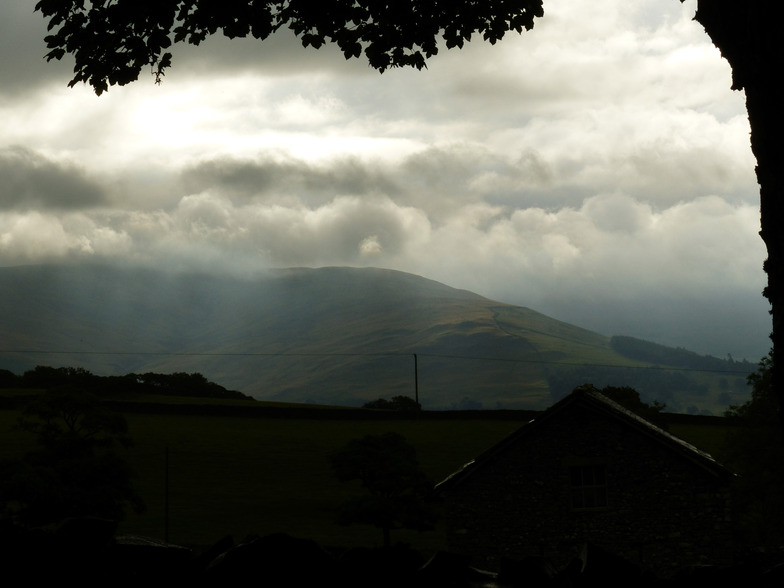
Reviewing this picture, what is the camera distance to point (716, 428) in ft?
291

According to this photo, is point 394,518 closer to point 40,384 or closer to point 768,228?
point 768,228

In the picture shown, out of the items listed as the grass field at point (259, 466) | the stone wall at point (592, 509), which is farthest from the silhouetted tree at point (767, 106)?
the grass field at point (259, 466)

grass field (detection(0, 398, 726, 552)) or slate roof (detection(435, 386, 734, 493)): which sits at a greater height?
slate roof (detection(435, 386, 734, 493))

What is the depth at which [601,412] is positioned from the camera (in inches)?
1287

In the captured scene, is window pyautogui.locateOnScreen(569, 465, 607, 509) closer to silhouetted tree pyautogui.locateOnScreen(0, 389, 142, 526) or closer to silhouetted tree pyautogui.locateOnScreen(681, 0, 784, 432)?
silhouetted tree pyautogui.locateOnScreen(0, 389, 142, 526)

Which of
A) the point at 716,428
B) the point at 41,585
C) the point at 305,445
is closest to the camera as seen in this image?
the point at 41,585

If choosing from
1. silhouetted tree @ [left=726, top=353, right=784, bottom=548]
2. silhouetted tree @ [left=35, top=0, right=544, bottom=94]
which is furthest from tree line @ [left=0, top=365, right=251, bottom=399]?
silhouetted tree @ [left=35, top=0, right=544, bottom=94]

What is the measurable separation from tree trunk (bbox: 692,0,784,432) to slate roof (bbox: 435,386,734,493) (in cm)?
2792

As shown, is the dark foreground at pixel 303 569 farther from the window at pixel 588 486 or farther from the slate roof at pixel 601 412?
the window at pixel 588 486

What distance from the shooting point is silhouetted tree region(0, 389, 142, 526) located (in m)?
40.8

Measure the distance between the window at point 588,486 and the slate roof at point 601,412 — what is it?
208cm

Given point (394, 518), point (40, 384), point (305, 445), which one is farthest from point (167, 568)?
point (40, 384)

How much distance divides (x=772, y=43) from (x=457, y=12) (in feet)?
21.7

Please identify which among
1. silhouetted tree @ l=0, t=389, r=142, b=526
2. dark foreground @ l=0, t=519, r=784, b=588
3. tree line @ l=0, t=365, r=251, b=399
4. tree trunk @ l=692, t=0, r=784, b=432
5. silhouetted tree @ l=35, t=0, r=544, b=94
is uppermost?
silhouetted tree @ l=35, t=0, r=544, b=94
